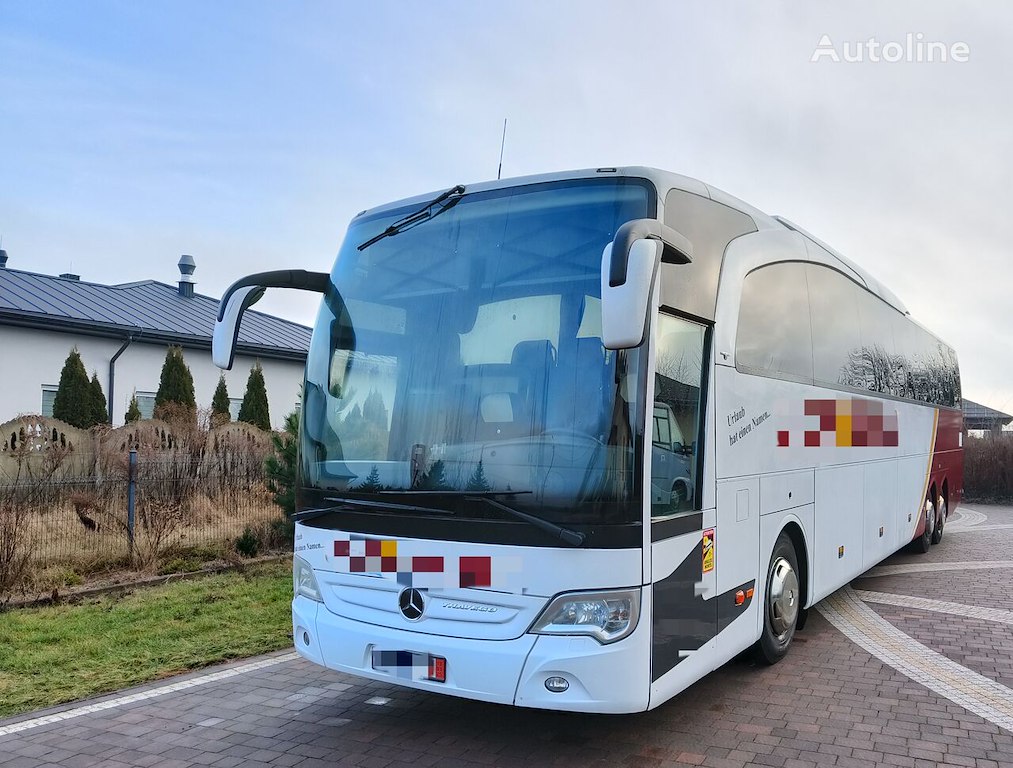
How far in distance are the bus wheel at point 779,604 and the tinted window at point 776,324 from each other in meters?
1.32

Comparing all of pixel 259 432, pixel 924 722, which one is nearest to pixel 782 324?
pixel 924 722

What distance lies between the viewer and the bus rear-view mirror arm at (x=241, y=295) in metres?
5.54

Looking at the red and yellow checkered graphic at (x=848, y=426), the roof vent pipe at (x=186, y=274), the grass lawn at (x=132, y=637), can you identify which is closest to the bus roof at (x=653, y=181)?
the red and yellow checkered graphic at (x=848, y=426)

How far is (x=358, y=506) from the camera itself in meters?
4.80

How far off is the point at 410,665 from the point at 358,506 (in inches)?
35.8

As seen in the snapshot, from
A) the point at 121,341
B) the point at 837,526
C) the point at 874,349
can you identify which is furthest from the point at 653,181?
the point at 121,341

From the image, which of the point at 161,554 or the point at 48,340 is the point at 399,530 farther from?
the point at 48,340

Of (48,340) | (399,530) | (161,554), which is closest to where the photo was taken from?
(399,530)

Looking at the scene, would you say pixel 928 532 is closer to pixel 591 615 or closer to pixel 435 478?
pixel 591 615

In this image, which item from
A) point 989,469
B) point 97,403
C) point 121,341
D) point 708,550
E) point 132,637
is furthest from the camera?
point 989,469

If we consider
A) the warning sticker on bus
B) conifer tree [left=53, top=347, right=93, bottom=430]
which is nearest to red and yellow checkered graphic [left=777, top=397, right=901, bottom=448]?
the warning sticker on bus

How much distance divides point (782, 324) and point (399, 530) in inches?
133

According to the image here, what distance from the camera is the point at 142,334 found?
76.8ft

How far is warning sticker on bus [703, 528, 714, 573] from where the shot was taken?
193 inches
